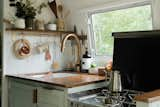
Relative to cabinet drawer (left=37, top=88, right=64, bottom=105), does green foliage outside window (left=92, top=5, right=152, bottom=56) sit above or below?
above

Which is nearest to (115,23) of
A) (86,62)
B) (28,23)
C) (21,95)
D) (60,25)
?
(86,62)

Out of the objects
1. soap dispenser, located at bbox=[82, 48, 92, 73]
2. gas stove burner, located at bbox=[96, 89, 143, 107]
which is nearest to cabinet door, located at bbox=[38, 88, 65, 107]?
gas stove burner, located at bbox=[96, 89, 143, 107]

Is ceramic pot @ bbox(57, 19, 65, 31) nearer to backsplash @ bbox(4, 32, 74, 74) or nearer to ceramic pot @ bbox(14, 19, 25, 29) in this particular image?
backsplash @ bbox(4, 32, 74, 74)

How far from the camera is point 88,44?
330 cm

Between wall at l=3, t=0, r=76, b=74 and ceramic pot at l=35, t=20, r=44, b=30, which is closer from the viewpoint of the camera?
wall at l=3, t=0, r=76, b=74

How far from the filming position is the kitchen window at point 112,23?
8.94 ft

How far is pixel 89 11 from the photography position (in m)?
3.23

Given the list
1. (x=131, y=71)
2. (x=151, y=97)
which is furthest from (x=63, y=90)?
(x=151, y=97)

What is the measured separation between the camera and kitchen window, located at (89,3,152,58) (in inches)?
107

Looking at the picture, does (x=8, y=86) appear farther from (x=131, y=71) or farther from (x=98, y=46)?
(x=131, y=71)

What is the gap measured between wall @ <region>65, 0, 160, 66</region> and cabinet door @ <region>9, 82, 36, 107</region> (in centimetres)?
102

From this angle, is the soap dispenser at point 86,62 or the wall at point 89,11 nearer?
the wall at point 89,11

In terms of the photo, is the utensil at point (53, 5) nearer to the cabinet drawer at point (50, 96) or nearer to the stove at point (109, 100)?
the cabinet drawer at point (50, 96)

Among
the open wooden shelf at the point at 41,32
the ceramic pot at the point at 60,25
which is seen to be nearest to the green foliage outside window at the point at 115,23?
the open wooden shelf at the point at 41,32
